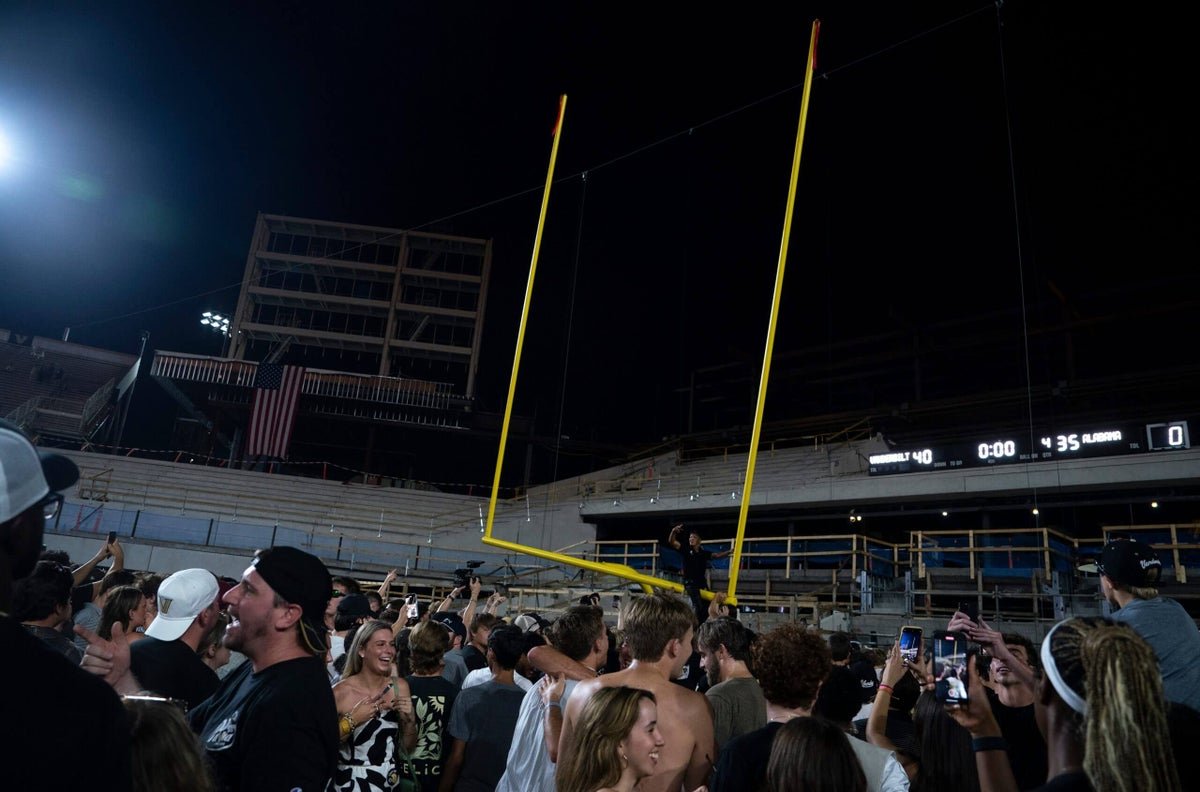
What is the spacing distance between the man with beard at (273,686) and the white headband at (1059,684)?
1.98 metres

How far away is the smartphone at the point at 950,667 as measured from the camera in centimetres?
263

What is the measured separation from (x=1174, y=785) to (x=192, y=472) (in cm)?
3066

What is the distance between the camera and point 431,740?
12.6 feet

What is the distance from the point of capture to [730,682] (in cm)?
370

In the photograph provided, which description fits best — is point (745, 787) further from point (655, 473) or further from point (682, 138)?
point (655, 473)

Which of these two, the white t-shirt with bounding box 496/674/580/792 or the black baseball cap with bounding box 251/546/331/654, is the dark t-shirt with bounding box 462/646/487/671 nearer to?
the white t-shirt with bounding box 496/674/580/792

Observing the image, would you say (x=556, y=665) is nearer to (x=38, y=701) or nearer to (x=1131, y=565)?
(x=38, y=701)

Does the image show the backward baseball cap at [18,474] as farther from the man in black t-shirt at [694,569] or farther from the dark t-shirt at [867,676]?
the man in black t-shirt at [694,569]

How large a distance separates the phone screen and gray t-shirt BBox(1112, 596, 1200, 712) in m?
0.82

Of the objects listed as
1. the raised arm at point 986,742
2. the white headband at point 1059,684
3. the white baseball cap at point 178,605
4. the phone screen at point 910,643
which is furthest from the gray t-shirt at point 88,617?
the white headband at point 1059,684

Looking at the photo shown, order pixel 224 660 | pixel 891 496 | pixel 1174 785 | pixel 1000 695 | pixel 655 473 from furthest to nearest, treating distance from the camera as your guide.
A: pixel 655 473, pixel 891 496, pixel 224 660, pixel 1000 695, pixel 1174 785

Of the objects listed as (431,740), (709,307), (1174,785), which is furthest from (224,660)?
(709,307)

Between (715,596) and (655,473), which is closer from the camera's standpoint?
(715,596)

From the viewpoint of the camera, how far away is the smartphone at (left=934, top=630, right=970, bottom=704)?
2.63m
